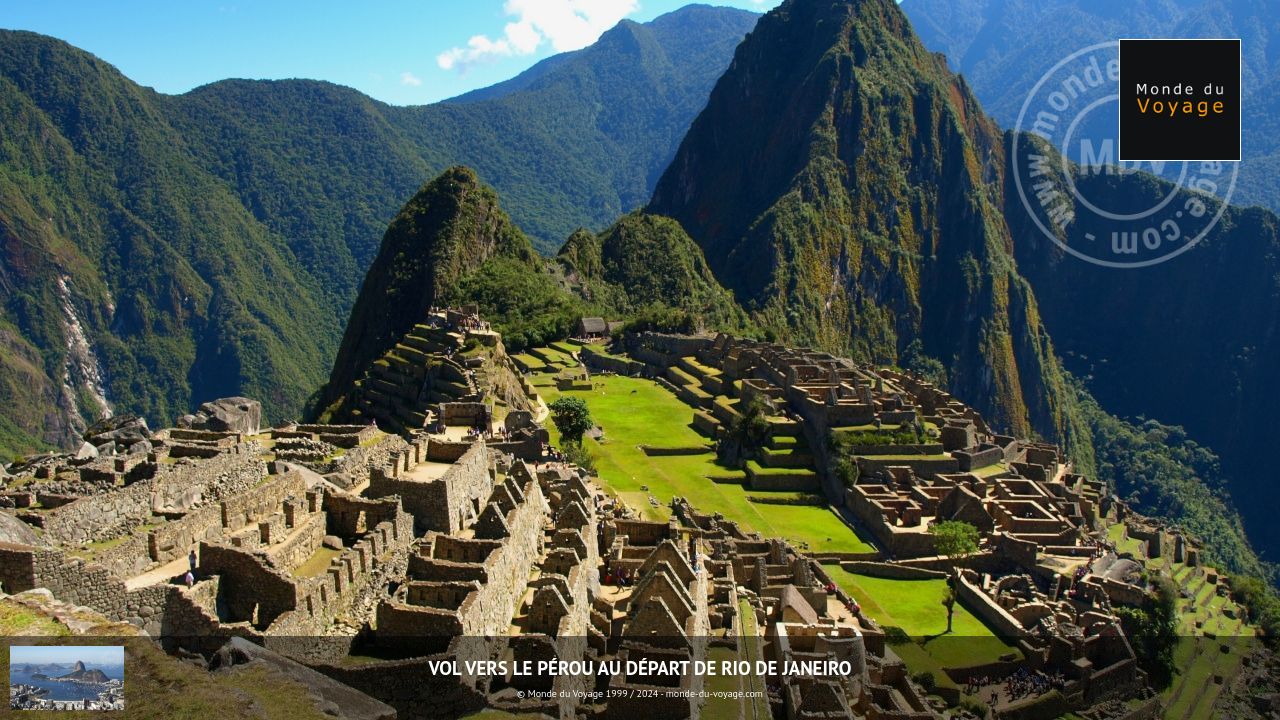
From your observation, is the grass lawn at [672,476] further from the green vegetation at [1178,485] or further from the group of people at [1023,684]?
the green vegetation at [1178,485]

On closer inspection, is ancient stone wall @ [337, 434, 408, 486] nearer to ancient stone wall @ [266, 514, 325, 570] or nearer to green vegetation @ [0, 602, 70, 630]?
ancient stone wall @ [266, 514, 325, 570]

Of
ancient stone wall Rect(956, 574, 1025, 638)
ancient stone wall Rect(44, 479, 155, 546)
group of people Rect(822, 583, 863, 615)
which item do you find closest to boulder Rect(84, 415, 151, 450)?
ancient stone wall Rect(44, 479, 155, 546)

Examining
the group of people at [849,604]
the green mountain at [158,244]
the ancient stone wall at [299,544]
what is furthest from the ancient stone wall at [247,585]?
the green mountain at [158,244]

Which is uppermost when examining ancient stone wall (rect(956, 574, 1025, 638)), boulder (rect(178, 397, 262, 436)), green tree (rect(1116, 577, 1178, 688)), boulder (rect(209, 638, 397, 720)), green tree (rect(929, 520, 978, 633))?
boulder (rect(178, 397, 262, 436))

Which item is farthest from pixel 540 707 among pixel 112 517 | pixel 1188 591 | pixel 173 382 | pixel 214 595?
pixel 173 382

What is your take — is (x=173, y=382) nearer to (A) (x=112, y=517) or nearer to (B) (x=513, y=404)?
(B) (x=513, y=404)
